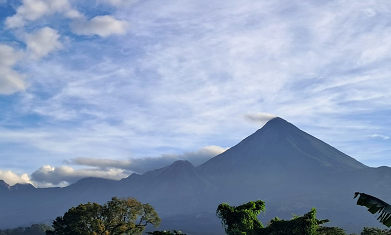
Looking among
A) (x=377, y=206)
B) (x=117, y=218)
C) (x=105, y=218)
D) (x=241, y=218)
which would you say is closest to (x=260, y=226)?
(x=241, y=218)

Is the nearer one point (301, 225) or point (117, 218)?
point (301, 225)

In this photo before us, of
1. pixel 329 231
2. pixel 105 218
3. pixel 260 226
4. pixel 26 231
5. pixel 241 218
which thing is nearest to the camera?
pixel 329 231

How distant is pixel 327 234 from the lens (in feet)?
136

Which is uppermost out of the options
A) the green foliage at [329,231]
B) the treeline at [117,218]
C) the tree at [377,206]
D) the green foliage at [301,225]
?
the treeline at [117,218]

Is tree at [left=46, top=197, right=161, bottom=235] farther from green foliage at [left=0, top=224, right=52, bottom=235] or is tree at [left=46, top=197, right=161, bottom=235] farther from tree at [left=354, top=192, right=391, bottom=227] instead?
green foliage at [left=0, top=224, right=52, bottom=235]

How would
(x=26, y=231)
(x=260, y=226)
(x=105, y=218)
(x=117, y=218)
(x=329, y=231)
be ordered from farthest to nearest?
(x=26, y=231) → (x=105, y=218) → (x=117, y=218) → (x=260, y=226) → (x=329, y=231)

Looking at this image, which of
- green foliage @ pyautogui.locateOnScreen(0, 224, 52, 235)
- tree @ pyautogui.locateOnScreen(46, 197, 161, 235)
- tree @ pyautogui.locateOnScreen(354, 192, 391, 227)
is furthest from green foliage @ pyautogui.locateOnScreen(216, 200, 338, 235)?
green foliage @ pyautogui.locateOnScreen(0, 224, 52, 235)

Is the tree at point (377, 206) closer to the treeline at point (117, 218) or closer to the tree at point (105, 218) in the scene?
the treeline at point (117, 218)

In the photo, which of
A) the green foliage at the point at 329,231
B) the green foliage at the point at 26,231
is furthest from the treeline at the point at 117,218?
the green foliage at the point at 26,231

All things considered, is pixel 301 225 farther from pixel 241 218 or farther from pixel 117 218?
pixel 117 218

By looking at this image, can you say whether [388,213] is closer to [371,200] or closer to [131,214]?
[371,200]

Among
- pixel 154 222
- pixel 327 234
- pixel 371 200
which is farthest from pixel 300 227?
pixel 154 222

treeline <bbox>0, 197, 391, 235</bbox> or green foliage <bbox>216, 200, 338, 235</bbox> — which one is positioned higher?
treeline <bbox>0, 197, 391, 235</bbox>

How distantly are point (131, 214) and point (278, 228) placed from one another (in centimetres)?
3693
